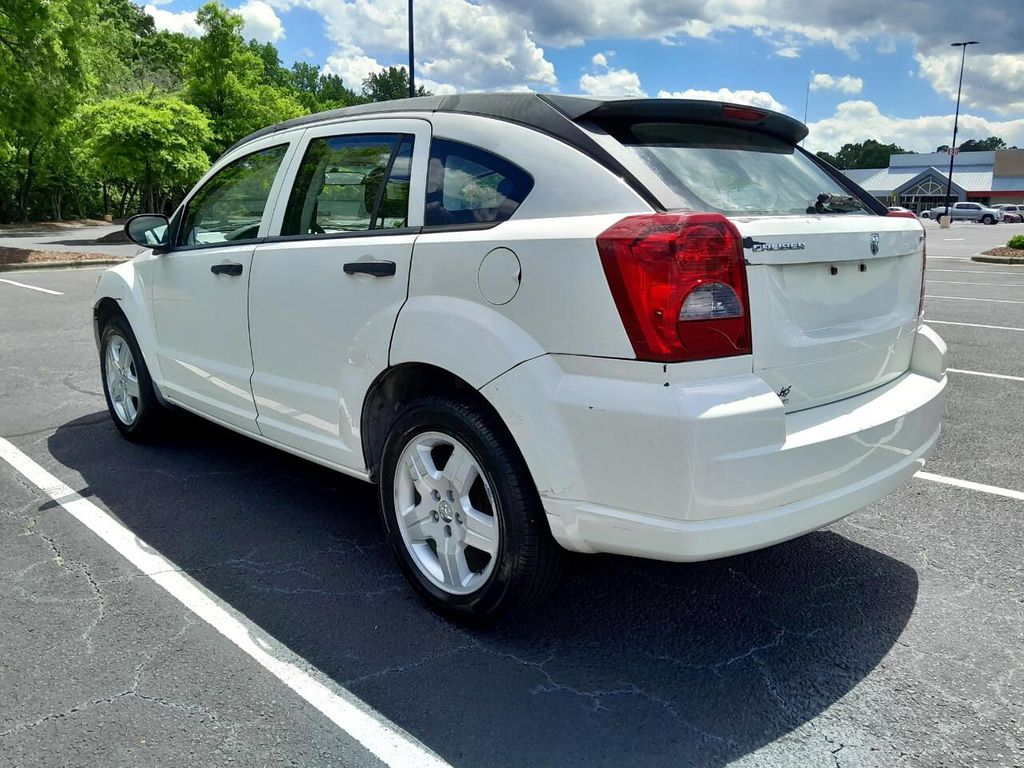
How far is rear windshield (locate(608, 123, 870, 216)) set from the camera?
2719 mm

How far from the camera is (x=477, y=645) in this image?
9.57 ft

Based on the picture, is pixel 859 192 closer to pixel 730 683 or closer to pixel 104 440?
pixel 730 683

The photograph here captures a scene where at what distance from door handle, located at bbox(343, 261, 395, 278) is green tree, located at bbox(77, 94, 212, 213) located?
1027 inches

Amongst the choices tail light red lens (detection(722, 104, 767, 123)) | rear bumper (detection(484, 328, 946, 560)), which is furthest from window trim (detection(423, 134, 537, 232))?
tail light red lens (detection(722, 104, 767, 123))

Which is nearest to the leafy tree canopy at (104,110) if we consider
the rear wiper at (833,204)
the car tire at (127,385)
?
the car tire at (127,385)

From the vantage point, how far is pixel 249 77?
114 ft

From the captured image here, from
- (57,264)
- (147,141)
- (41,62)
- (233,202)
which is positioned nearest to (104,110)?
(147,141)

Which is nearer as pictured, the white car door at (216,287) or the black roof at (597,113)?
the black roof at (597,113)

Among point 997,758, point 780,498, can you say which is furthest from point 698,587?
point 997,758

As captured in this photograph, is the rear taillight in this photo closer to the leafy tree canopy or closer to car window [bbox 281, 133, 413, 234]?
car window [bbox 281, 133, 413, 234]

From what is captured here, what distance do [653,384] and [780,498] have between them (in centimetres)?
Result: 53

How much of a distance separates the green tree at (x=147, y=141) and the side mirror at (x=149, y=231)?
2401cm

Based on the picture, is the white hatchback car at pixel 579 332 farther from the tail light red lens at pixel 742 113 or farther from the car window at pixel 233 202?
the car window at pixel 233 202

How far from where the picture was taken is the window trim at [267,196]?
12.6 feet
